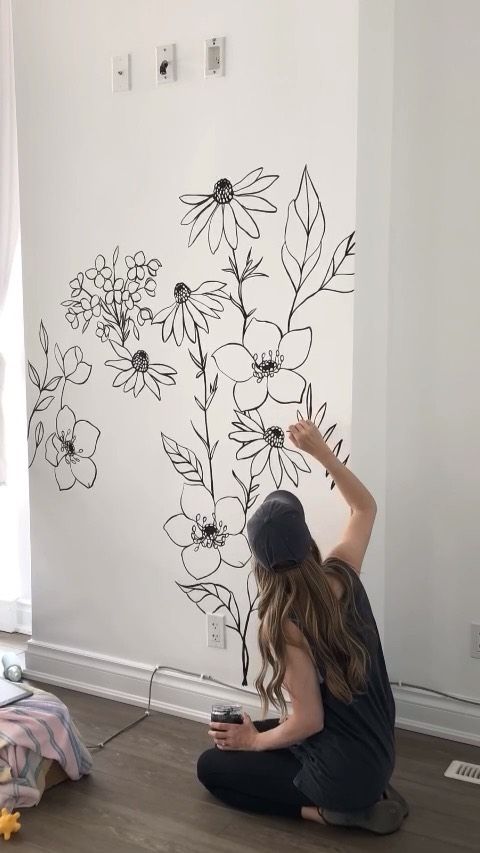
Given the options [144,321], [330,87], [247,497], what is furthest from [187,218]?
[247,497]

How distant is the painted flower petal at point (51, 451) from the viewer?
322 cm

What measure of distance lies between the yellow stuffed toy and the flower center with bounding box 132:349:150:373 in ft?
4.59

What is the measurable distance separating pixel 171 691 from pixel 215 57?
2.05 meters

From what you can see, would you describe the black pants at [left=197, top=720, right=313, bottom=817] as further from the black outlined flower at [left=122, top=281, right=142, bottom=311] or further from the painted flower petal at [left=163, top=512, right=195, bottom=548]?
the black outlined flower at [left=122, top=281, right=142, bottom=311]

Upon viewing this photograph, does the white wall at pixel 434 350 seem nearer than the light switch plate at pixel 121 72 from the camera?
Yes

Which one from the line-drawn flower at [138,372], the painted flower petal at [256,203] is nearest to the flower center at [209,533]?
the line-drawn flower at [138,372]

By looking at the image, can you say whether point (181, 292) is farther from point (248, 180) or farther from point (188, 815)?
point (188, 815)

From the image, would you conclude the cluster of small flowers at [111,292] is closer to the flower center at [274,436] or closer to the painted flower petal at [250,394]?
the painted flower petal at [250,394]

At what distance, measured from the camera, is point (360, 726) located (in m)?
2.23

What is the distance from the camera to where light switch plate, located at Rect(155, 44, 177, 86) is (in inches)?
110

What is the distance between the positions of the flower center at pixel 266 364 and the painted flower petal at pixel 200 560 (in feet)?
1.97

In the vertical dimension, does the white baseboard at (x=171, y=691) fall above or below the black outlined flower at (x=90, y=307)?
below

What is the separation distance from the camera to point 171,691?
2998mm

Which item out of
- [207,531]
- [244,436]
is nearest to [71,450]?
[207,531]
